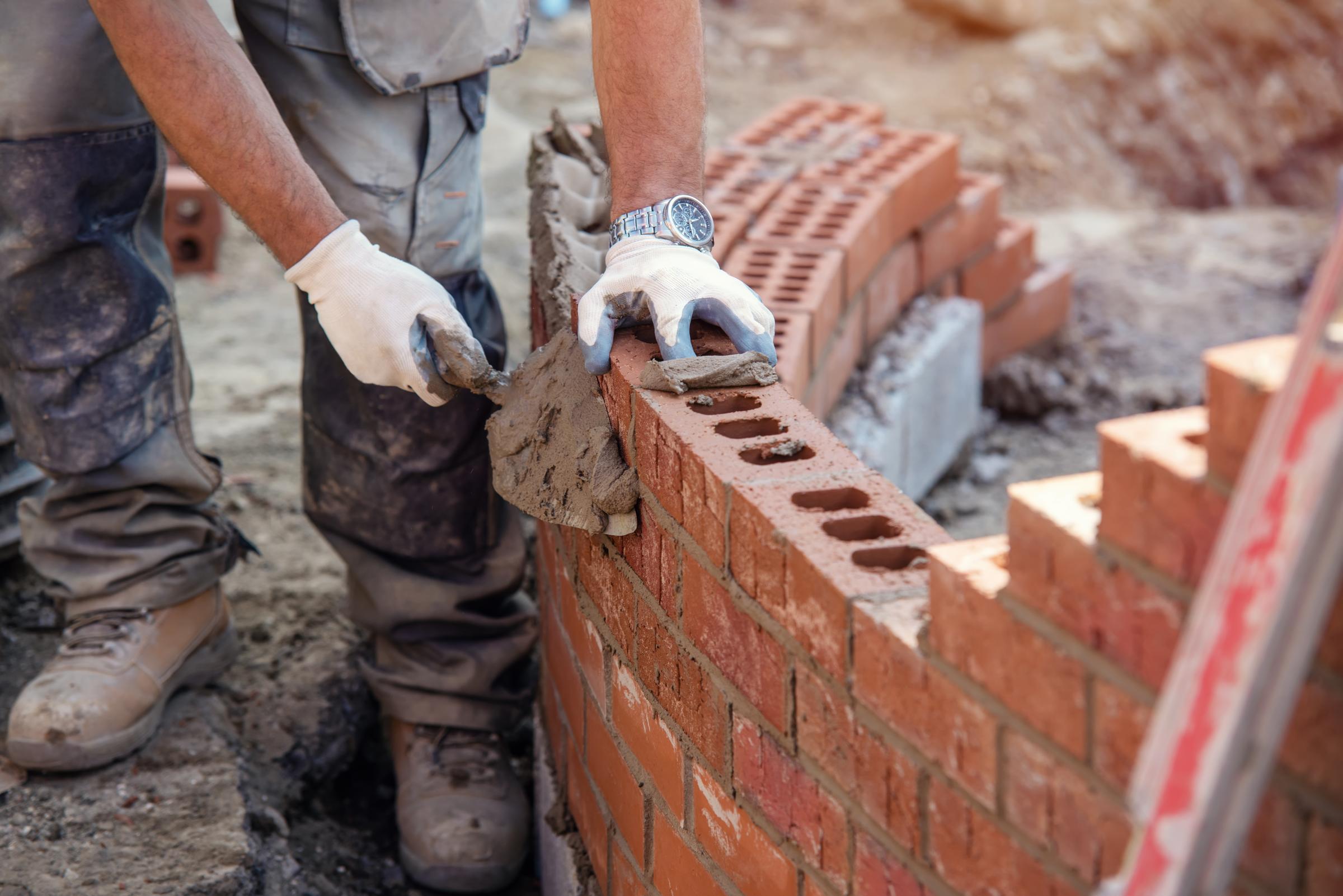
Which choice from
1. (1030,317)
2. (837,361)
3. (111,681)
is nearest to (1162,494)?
(111,681)

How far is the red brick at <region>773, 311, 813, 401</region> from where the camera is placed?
2.87 m

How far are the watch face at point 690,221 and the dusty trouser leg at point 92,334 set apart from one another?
3.54ft

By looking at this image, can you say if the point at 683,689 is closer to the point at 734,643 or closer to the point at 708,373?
the point at 734,643

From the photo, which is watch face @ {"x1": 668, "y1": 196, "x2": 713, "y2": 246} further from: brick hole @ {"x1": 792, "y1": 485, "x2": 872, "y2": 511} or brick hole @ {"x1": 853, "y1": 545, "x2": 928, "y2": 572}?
brick hole @ {"x1": 853, "y1": 545, "x2": 928, "y2": 572}

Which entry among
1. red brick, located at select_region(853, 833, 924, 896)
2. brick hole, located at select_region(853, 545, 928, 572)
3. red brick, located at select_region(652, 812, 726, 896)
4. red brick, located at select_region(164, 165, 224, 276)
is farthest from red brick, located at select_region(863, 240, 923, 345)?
red brick, located at select_region(164, 165, 224, 276)

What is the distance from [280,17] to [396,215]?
0.40 m

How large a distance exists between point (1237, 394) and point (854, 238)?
2.68m

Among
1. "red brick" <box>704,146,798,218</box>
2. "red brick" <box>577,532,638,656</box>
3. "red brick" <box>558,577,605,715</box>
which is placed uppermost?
"red brick" <box>704,146,798,218</box>

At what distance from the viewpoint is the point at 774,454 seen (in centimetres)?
165

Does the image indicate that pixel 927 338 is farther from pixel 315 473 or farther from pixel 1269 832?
pixel 1269 832

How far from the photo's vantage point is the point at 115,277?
249 centimetres

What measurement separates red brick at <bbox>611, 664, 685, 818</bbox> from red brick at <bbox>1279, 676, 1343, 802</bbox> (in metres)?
0.98

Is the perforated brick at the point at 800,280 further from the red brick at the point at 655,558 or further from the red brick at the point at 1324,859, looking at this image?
the red brick at the point at 1324,859

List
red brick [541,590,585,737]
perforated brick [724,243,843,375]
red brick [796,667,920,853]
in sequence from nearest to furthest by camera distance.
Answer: red brick [796,667,920,853] → red brick [541,590,585,737] → perforated brick [724,243,843,375]
